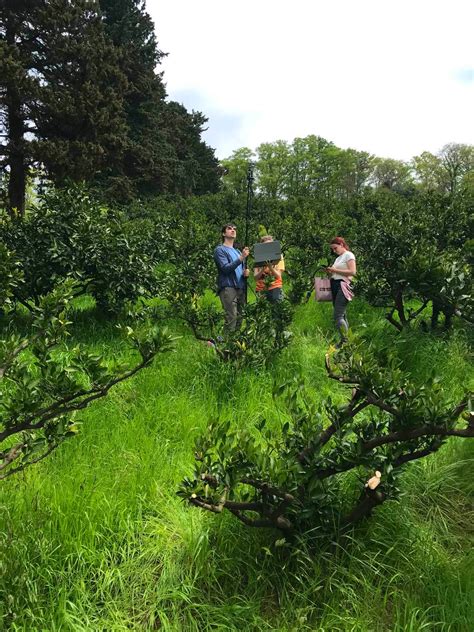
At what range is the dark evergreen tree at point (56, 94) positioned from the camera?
15.1m

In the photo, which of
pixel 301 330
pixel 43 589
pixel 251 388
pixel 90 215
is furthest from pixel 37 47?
pixel 43 589

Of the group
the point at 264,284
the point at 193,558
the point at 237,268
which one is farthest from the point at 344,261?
the point at 193,558

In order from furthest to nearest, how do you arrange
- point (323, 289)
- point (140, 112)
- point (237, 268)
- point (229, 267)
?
point (140, 112) < point (323, 289) < point (237, 268) < point (229, 267)

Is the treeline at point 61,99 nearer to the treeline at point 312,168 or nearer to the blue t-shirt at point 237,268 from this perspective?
the blue t-shirt at point 237,268

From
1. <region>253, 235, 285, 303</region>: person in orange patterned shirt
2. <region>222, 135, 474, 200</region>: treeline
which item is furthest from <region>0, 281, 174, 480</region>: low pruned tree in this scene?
<region>222, 135, 474, 200</region>: treeline

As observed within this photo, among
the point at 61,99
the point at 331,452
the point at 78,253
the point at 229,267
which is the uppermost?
the point at 61,99

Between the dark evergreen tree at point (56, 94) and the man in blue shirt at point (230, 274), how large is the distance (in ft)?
39.4

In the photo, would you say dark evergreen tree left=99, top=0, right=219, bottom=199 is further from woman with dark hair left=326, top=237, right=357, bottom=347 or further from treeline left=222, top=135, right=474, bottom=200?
treeline left=222, top=135, right=474, bottom=200

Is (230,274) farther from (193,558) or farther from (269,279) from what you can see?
(193,558)

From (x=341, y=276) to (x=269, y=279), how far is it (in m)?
1.21

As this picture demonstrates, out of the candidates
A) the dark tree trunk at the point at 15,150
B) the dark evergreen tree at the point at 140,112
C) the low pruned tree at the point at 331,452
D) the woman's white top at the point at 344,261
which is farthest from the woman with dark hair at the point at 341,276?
the dark evergreen tree at the point at 140,112

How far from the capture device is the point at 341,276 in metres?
5.18

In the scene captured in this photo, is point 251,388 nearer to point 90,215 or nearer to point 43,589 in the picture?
point 43,589

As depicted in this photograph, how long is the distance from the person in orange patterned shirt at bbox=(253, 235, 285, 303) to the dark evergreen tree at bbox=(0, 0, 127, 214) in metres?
11.8
